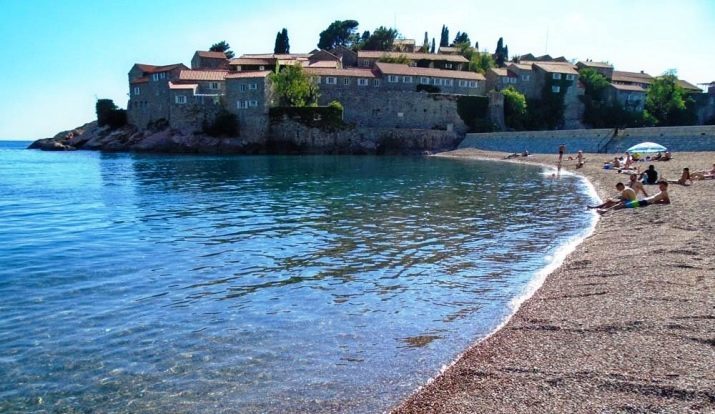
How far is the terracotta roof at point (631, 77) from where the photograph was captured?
9878cm

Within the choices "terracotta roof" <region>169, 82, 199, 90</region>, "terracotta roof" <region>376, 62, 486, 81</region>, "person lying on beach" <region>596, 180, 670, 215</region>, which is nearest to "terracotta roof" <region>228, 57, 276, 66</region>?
"terracotta roof" <region>169, 82, 199, 90</region>

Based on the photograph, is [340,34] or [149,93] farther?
[340,34]

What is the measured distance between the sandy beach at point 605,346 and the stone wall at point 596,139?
4220 centimetres

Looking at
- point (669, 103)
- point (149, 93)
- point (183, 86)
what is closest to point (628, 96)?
point (669, 103)

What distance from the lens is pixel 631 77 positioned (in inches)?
4001

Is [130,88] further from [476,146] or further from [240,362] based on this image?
[240,362]

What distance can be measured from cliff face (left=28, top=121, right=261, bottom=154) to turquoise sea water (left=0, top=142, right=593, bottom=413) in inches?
A: 2077

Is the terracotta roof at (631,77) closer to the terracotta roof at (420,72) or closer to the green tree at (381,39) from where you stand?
the terracotta roof at (420,72)

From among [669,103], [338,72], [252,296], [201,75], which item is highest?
[338,72]

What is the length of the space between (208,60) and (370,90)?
33011 mm

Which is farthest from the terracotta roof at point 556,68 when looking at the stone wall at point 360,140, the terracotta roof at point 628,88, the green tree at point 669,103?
the stone wall at point 360,140

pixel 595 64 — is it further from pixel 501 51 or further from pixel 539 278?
pixel 539 278

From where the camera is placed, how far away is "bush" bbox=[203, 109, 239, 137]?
263ft

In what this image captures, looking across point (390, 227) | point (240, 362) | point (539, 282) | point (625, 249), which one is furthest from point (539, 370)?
point (390, 227)
